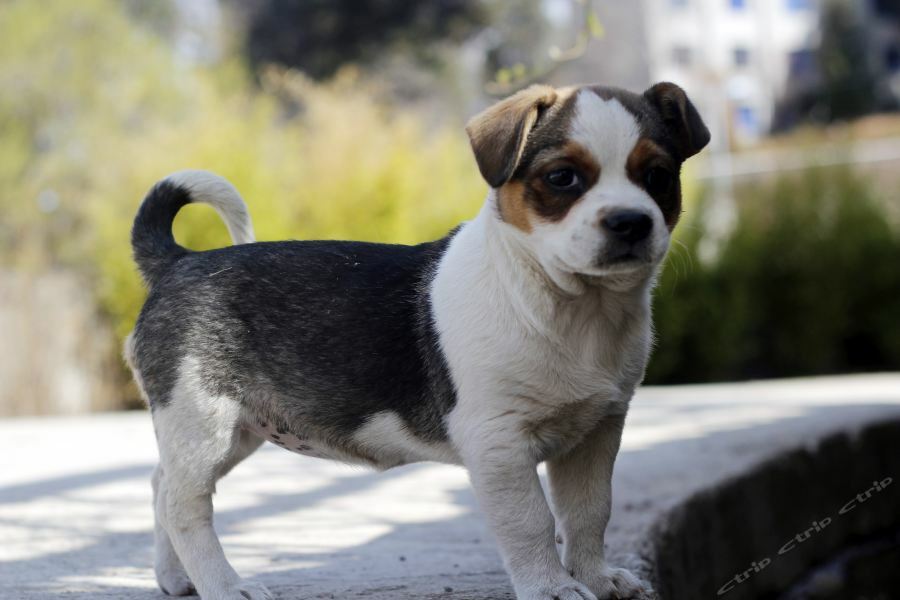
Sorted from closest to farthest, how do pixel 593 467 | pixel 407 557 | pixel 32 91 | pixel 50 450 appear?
pixel 593 467
pixel 407 557
pixel 50 450
pixel 32 91

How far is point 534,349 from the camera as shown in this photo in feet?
10.7

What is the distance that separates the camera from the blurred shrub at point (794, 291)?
555 inches

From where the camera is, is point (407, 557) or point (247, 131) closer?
point (407, 557)

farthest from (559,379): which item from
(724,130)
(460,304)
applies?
(724,130)

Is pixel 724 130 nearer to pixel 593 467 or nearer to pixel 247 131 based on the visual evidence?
pixel 247 131

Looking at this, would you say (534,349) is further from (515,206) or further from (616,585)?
(616,585)

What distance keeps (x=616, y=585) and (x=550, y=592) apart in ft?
1.65

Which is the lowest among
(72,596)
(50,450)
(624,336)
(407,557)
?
(50,450)

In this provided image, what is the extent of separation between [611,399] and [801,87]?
51.0m

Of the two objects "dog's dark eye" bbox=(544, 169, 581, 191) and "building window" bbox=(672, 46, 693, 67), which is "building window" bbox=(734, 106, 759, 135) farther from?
"dog's dark eye" bbox=(544, 169, 581, 191)

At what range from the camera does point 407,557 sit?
4410 millimetres

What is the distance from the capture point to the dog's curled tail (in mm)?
3984

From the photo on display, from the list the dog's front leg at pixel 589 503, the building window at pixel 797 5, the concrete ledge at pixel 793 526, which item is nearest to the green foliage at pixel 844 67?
the building window at pixel 797 5

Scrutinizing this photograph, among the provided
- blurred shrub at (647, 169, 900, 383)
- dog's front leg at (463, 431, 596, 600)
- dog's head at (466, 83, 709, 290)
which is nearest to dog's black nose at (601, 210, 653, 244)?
dog's head at (466, 83, 709, 290)
